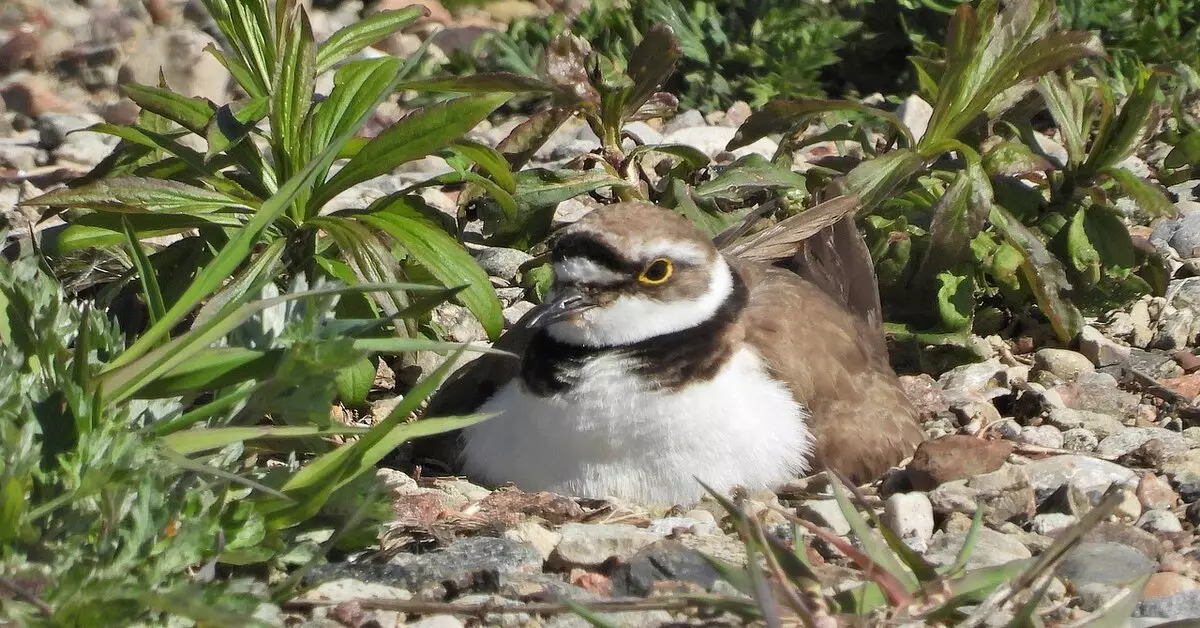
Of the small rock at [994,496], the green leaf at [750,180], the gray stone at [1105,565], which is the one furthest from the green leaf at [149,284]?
the green leaf at [750,180]

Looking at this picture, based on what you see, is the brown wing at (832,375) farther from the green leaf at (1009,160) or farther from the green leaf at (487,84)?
the green leaf at (487,84)

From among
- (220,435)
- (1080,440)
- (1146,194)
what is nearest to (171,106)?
(220,435)

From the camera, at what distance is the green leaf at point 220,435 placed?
12.2ft

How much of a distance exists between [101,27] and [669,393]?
20.9 feet

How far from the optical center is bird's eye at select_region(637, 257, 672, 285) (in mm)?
5102

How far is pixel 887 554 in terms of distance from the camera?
3.63 metres

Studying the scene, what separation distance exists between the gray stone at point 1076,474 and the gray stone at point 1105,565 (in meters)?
0.64

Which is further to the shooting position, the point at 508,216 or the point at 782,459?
the point at 508,216

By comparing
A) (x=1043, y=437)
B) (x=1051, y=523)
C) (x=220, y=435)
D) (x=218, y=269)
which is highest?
(x=218, y=269)

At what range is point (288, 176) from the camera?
5457mm

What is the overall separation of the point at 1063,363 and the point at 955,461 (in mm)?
1442

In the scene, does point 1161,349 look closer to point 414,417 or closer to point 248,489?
point 414,417

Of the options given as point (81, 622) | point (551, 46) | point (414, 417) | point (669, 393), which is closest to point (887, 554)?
point (669, 393)

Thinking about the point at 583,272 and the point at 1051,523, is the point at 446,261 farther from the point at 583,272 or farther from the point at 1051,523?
the point at 1051,523
